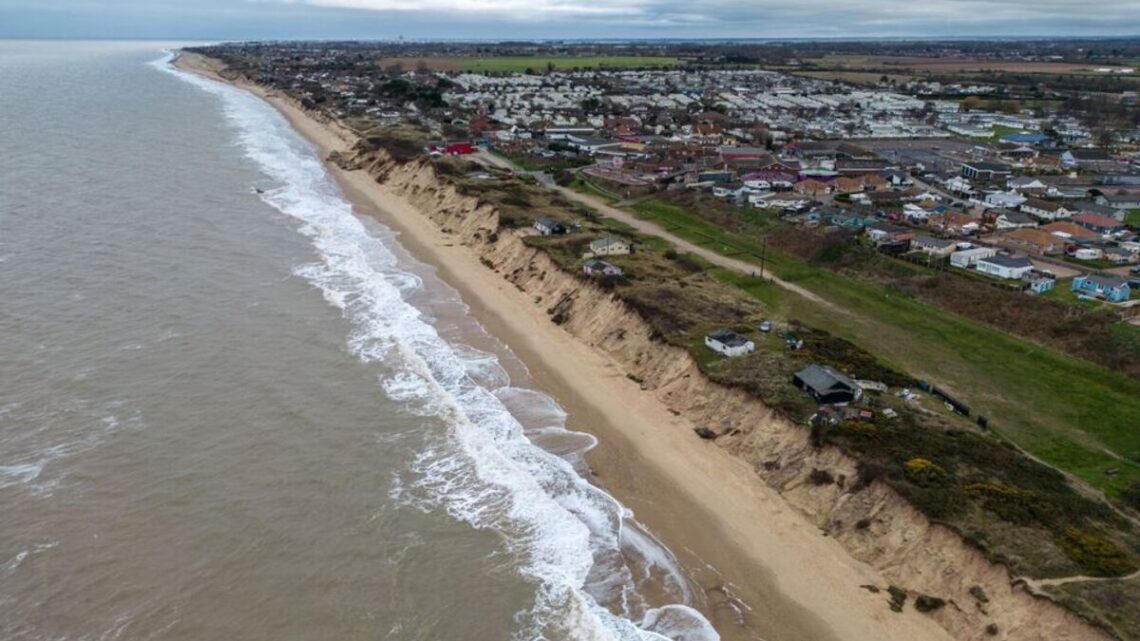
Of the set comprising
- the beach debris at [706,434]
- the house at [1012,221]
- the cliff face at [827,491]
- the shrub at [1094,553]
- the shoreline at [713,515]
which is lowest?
the shoreline at [713,515]

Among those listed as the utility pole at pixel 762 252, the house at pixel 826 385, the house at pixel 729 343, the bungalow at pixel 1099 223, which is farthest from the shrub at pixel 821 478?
the bungalow at pixel 1099 223

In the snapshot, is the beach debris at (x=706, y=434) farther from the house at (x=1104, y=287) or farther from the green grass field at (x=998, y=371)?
the house at (x=1104, y=287)

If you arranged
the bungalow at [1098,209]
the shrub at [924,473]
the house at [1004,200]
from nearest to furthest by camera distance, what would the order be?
the shrub at [924,473]
the bungalow at [1098,209]
the house at [1004,200]

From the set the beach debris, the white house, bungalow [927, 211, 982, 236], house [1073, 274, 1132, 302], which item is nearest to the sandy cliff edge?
the beach debris

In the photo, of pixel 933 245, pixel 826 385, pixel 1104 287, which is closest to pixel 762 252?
pixel 933 245

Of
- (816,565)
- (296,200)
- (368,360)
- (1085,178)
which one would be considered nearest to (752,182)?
(1085,178)
